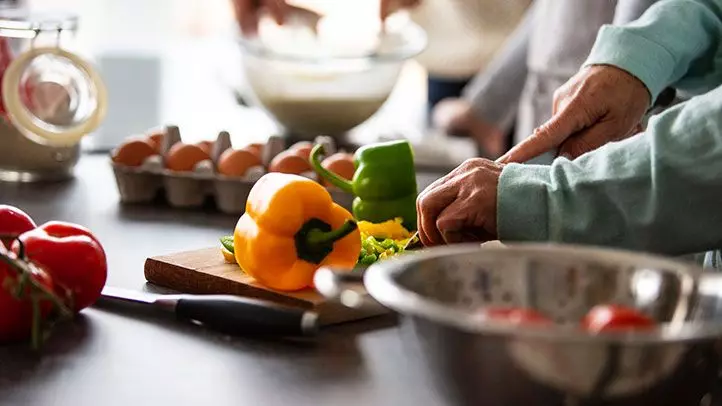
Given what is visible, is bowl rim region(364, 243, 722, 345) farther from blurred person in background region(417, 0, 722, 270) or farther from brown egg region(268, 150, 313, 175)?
brown egg region(268, 150, 313, 175)

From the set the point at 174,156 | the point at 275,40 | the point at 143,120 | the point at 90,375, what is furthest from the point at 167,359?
the point at 143,120

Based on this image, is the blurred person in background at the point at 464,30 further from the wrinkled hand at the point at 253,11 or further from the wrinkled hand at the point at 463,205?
the wrinkled hand at the point at 463,205

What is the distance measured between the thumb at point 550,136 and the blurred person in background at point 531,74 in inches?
2.2

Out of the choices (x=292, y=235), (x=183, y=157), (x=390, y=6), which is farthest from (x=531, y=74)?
(x=292, y=235)

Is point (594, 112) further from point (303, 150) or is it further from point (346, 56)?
point (346, 56)

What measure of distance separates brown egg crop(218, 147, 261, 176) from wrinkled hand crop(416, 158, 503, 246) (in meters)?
0.60

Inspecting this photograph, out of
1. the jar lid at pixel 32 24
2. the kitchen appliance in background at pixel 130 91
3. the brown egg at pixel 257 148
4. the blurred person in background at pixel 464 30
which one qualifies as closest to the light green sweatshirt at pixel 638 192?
the brown egg at pixel 257 148

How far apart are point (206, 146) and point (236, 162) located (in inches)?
5.4

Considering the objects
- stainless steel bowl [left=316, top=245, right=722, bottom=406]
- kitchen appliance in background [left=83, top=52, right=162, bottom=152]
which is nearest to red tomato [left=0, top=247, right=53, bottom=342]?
stainless steel bowl [left=316, top=245, right=722, bottom=406]

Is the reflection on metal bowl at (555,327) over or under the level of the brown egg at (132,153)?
over

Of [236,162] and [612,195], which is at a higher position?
[612,195]

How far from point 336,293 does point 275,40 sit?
171cm

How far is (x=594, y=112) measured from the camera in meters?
1.39

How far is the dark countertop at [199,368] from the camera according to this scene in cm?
98
